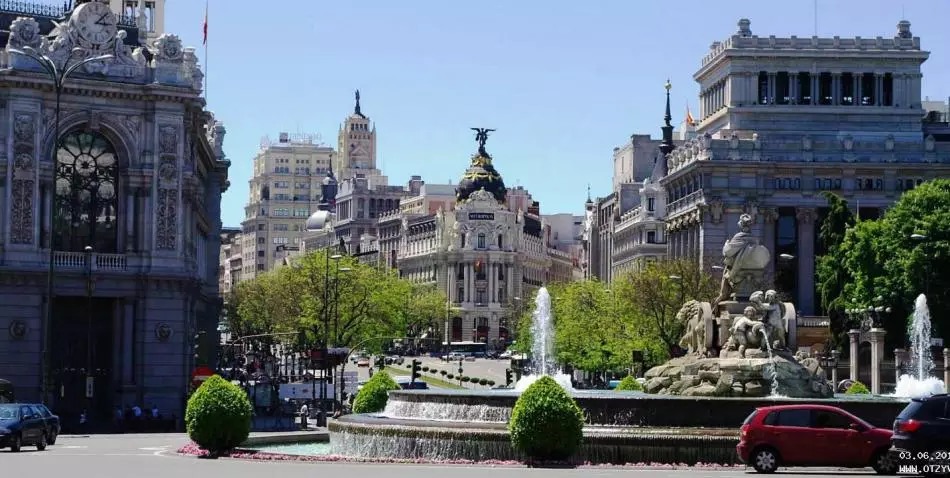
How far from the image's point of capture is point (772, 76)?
151 meters

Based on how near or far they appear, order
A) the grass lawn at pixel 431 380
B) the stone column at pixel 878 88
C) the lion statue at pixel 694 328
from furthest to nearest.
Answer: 1. the stone column at pixel 878 88
2. the grass lawn at pixel 431 380
3. the lion statue at pixel 694 328

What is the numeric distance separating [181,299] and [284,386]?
538 inches

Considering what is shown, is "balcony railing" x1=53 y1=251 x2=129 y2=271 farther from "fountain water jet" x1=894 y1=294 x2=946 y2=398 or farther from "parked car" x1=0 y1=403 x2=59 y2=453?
"fountain water jet" x1=894 y1=294 x2=946 y2=398

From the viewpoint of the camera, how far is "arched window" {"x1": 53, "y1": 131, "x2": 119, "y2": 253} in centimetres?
8844

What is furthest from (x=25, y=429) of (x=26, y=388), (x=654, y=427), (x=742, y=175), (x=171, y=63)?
(x=742, y=175)

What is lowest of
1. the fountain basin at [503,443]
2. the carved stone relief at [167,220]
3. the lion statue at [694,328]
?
the fountain basin at [503,443]

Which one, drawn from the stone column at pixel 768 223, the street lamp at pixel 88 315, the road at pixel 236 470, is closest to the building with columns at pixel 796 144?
the stone column at pixel 768 223

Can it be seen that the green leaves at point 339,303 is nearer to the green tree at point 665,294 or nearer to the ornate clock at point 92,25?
the green tree at point 665,294

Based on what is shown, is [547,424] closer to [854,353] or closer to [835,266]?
[854,353]

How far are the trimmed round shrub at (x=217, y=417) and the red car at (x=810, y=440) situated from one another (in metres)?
15.6

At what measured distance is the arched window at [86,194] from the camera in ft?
290

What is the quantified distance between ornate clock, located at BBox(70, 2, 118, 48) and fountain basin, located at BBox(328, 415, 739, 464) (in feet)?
132

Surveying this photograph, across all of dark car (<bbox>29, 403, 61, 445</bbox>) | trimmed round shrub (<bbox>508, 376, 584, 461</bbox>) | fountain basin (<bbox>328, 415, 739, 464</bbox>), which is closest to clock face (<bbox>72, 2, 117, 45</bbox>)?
dark car (<bbox>29, 403, 61, 445</bbox>)

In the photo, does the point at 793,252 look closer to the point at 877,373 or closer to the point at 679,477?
the point at 877,373
